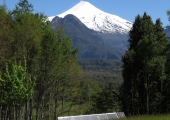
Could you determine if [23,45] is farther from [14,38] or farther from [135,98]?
[135,98]

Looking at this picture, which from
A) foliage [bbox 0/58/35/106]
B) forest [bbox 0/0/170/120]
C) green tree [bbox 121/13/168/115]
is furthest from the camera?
green tree [bbox 121/13/168/115]

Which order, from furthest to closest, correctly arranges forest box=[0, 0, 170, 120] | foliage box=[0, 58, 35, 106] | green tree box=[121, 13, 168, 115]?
green tree box=[121, 13, 168, 115] < forest box=[0, 0, 170, 120] < foliage box=[0, 58, 35, 106]

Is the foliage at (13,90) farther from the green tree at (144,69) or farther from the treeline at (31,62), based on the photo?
the green tree at (144,69)

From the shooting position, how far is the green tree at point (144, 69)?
35.2m

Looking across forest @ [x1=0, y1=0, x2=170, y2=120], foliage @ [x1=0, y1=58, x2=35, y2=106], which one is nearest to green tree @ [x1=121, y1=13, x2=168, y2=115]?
forest @ [x1=0, y1=0, x2=170, y2=120]

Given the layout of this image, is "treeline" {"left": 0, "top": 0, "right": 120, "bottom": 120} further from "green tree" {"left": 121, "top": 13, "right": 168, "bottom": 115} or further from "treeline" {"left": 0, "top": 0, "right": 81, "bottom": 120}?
"green tree" {"left": 121, "top": 13, "right": 168, "bottom": 115}

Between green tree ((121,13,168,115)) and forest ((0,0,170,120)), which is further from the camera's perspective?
green tree ((121,13,168,115))

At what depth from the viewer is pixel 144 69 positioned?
37.5 meters

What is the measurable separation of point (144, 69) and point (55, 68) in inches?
454

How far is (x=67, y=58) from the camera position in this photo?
33750mm

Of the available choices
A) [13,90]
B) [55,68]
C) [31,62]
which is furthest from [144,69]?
[13,90]

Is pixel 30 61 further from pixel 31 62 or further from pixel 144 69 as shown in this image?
pixel 144 69

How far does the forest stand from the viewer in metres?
25.6

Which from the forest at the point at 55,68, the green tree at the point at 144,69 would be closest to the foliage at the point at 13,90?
the forest at the point at 55,68
